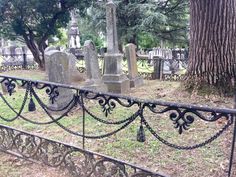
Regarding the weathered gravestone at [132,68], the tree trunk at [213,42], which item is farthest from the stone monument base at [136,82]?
the tree trunk at [213,42]

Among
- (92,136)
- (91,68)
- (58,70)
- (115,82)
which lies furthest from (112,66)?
(92,136)

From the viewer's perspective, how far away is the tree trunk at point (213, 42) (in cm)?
585

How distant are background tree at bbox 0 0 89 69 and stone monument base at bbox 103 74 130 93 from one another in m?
6.00

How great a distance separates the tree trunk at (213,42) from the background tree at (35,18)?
333 inches

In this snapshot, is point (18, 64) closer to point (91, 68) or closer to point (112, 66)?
point (112, 66)

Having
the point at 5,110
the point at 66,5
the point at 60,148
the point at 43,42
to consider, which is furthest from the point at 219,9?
the point at 43,42

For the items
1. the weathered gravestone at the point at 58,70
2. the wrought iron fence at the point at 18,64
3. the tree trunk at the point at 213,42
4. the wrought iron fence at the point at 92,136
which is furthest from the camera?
the wrought iron fence at the point at 18,64

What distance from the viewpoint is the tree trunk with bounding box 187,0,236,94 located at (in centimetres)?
A: 585

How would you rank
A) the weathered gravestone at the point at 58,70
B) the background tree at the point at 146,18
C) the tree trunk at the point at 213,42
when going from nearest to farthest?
the tree trunk at the point at 213,42, the weathered gravestone at the point at 58,70, the background tree at the point at 146,18

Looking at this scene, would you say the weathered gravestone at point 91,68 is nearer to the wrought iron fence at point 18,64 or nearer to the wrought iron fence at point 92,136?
the wrought iron fence at point 92,136

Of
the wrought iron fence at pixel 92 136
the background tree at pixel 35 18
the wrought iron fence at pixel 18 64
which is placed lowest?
the wrought iron fence at pixel 92 136

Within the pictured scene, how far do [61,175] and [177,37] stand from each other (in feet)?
60.3

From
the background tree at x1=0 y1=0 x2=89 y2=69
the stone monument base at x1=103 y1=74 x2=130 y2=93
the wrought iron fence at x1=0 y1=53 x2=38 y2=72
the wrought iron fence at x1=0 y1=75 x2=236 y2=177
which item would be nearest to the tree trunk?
the stone monument base at x1=103 y1=74 x2=130 y2=93

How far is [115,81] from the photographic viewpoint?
840cm
